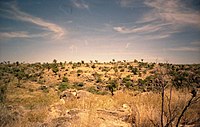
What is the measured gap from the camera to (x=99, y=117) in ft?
21.7

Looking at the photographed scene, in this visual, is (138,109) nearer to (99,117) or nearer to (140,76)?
(99,117)

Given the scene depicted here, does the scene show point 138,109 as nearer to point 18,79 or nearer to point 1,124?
point 1,124

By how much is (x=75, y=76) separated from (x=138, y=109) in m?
28.2

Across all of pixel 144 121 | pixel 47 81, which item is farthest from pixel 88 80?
pixel 144 121

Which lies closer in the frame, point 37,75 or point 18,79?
point 18,79

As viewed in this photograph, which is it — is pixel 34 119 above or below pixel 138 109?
below

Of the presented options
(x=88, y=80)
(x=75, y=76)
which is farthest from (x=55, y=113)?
(x=75, y=76)

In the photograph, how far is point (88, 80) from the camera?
31.8 meters

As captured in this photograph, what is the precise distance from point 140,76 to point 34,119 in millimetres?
26346

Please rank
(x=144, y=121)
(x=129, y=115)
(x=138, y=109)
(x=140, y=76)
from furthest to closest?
(x=140, y=76) < (x=129, y=115) < (x=138, y=109) < (x=144, y=121)

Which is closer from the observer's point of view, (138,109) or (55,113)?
(138,109)

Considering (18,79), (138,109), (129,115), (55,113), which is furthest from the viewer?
(18,79)

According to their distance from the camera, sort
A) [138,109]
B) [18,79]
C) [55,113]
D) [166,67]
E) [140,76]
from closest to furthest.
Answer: [166,67]
[138,109]
[55,113]
[18,79]
[140,76]

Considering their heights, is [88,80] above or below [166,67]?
below
